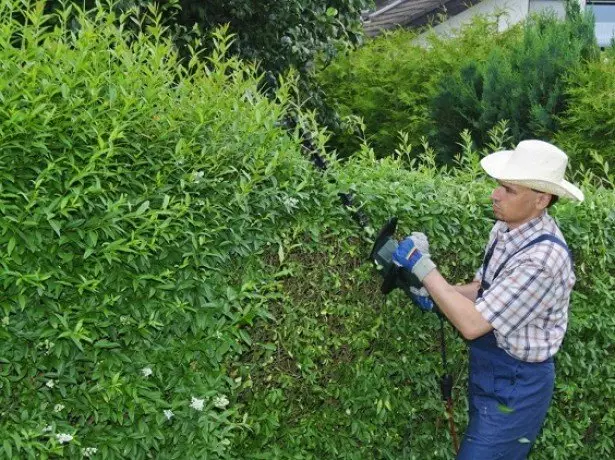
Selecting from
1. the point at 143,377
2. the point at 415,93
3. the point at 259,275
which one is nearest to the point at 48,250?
the point at 143,377

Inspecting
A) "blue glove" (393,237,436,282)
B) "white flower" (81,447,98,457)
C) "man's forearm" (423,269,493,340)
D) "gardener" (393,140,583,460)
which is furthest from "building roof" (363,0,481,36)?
"white flower" (81,447,98,457)

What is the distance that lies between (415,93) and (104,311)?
8723 mm

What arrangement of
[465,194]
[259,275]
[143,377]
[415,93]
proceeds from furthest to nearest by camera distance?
[415,93] < [465,194] < [259,275] < [143,377]

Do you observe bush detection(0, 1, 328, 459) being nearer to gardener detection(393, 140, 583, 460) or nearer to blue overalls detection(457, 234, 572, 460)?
gardener detection(393, 140, 583, 460)

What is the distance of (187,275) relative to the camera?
12.8 ft

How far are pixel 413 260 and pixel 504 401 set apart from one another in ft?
2.40

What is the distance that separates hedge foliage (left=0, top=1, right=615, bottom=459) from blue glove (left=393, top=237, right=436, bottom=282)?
0.43 meters

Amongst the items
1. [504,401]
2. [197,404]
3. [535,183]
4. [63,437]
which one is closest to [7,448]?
[63,437]

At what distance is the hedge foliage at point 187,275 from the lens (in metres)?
3.63

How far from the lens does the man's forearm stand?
3.93m

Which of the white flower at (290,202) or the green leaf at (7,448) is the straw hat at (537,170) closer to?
the white flower at (290,202)

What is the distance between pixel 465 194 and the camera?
4.94 meters

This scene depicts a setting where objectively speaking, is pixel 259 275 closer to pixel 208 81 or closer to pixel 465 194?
pixel 208 81

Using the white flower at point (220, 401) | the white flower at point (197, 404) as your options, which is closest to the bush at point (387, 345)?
the white flower at point (220, 401)
